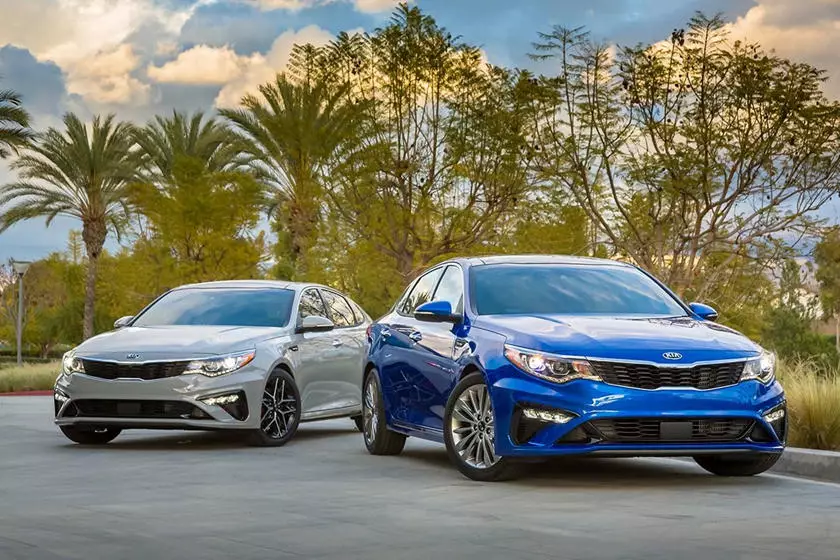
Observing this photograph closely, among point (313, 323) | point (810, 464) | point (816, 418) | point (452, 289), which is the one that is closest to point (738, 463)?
point (810, 464)

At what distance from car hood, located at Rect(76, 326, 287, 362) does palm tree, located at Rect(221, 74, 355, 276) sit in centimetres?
2890

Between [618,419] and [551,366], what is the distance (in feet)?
1.90

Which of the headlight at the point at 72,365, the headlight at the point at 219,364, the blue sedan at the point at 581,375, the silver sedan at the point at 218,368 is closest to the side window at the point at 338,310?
the silver sedan at the point at 218,368

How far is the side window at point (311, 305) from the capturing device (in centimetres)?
1641

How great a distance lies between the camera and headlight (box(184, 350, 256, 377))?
14.4 m

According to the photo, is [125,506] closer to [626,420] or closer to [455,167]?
[626,420]

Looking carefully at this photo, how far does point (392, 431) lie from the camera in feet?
45.2

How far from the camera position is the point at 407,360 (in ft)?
42.8

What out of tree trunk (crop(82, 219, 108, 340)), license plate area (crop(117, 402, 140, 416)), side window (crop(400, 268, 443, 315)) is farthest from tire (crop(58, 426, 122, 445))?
tree trunk (crop(82, 219, 108, 340))

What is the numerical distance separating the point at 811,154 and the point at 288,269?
46.8 m

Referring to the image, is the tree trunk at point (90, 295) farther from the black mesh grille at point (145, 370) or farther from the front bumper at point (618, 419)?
the front bumper at point (618, 419)

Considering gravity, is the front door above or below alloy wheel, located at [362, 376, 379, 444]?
above

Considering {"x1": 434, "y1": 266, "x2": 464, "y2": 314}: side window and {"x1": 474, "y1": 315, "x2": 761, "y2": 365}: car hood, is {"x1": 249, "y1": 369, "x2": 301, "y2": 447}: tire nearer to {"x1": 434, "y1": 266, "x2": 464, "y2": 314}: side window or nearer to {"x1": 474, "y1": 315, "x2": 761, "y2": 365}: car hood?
{"x1": 434, "y1": 266, "x2": 464, "y2": 314}: side window

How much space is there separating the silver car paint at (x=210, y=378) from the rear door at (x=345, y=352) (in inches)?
6.4
